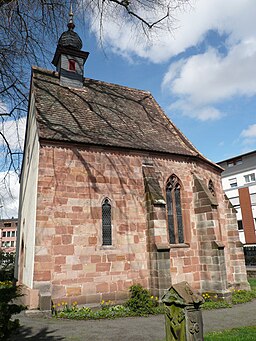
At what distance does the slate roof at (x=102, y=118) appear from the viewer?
1161 cm

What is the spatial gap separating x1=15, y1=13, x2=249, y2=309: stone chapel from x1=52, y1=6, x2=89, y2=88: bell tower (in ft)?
0.37

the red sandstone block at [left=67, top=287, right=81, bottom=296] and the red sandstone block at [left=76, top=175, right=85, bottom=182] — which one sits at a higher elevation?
the red sandstone block at [left=76, top=175, right=85, bottom=182]

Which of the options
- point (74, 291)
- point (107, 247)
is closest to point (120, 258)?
point (107, 247)

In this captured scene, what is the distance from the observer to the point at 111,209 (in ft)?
37.0

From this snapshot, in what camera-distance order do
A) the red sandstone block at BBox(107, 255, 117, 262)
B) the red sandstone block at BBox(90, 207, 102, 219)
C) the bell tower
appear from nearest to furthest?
the red sandstone block at BBox(107, 255, 117, 262) → the red sandstone block at BBox(90, 207, 102, 219) → the bell tower

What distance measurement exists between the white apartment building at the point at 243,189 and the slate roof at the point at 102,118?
21.9 metres

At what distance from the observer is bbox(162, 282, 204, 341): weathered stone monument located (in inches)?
174

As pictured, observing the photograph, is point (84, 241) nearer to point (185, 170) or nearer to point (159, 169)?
point (159, 169)

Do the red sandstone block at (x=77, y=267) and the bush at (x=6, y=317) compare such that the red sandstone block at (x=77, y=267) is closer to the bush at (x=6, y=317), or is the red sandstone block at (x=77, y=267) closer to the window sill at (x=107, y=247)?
the window sill at (x=107, y=247)

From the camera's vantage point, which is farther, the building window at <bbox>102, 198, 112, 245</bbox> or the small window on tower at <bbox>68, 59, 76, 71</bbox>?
the small window on tower at <bbox>68, 59, 76, 71</bbox>

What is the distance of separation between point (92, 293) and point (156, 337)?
367 centimetres

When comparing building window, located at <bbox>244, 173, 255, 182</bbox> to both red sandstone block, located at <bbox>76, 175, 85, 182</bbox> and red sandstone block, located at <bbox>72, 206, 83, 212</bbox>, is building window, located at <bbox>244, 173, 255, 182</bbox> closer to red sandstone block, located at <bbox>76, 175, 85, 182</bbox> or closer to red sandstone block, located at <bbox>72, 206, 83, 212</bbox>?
red sandstone block, located at <bbox>76, 175, 85, 182</bbox>

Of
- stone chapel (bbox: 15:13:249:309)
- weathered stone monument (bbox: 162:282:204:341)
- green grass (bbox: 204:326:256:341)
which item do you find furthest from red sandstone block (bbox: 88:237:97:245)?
weathered stone monument (bbox: 162:282:204:341)

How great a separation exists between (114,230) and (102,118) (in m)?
5.37
